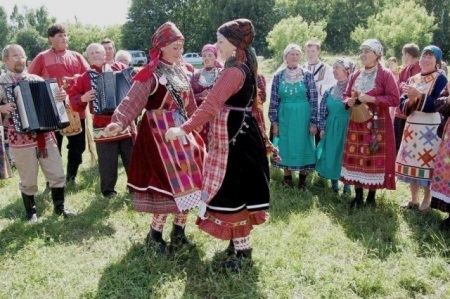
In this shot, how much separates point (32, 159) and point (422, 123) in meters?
4.02

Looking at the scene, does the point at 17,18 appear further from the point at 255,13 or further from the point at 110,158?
the point at 110,158

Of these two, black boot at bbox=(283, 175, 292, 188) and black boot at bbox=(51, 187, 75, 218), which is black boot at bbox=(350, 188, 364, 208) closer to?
black boot at bbox=(283, 175, 292, 188)

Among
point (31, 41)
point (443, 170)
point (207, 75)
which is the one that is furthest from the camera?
point (31, 41)

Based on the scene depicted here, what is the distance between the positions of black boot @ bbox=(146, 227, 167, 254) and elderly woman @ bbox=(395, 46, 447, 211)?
8.86 ft

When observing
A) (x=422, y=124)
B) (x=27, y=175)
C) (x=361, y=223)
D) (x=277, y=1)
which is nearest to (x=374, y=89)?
(x=422, y=124)

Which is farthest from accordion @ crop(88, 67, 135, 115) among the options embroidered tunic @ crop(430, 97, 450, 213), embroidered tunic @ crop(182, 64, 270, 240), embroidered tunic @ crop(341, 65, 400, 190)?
embroidered tunic @ crop(430, 97, 450, 213)

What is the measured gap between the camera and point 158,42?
325cm

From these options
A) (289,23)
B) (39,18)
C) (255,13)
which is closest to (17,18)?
(39,18)

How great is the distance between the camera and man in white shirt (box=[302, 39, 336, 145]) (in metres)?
5.81

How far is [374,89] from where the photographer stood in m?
4.29

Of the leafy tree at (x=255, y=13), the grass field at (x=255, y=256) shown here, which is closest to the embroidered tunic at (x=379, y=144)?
the grass field at (x=255, y=256)

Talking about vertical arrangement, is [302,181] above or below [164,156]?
below

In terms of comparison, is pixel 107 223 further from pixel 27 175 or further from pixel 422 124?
pixel 422 124

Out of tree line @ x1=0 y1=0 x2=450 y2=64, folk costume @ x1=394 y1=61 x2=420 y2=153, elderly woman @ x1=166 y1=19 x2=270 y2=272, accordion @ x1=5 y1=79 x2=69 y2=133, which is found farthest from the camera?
tree line @ x1=0 y1=0 x2=450 y2=64
